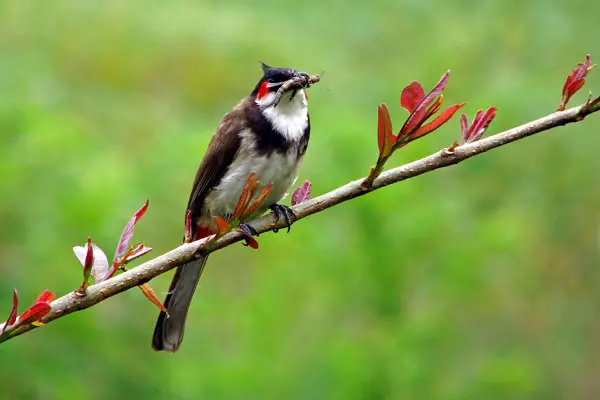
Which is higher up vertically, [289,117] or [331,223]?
[331,223]

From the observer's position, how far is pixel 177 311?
304cm

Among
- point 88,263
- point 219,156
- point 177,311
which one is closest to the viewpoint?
point 88,263

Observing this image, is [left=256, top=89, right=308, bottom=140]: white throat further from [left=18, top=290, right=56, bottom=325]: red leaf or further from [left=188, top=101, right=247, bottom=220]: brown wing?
[left=18, top=290, right=56, bottom=325]: red leaf

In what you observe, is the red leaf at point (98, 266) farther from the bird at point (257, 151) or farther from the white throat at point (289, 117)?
the white throat at point (289, 117)

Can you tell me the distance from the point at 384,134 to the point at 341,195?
0.14m

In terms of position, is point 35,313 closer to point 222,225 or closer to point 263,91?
point 222,225

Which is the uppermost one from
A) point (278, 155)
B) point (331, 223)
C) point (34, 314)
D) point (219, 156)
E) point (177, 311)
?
point (331, 223)

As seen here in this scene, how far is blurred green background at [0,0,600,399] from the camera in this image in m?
4.23

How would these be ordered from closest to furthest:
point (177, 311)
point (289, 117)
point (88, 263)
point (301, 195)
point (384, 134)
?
point (88, 263) → point (384, 134) → point (301, 195) → point (177, 311) → point (289, 117)

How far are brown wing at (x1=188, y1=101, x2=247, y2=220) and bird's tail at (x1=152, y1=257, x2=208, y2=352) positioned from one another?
0.24m

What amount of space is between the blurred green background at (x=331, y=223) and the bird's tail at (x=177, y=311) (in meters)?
0.99

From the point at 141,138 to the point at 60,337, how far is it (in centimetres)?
217

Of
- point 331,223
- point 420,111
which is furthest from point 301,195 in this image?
point 331,223

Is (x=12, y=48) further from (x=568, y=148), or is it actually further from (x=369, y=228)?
(x=568, y=148)
